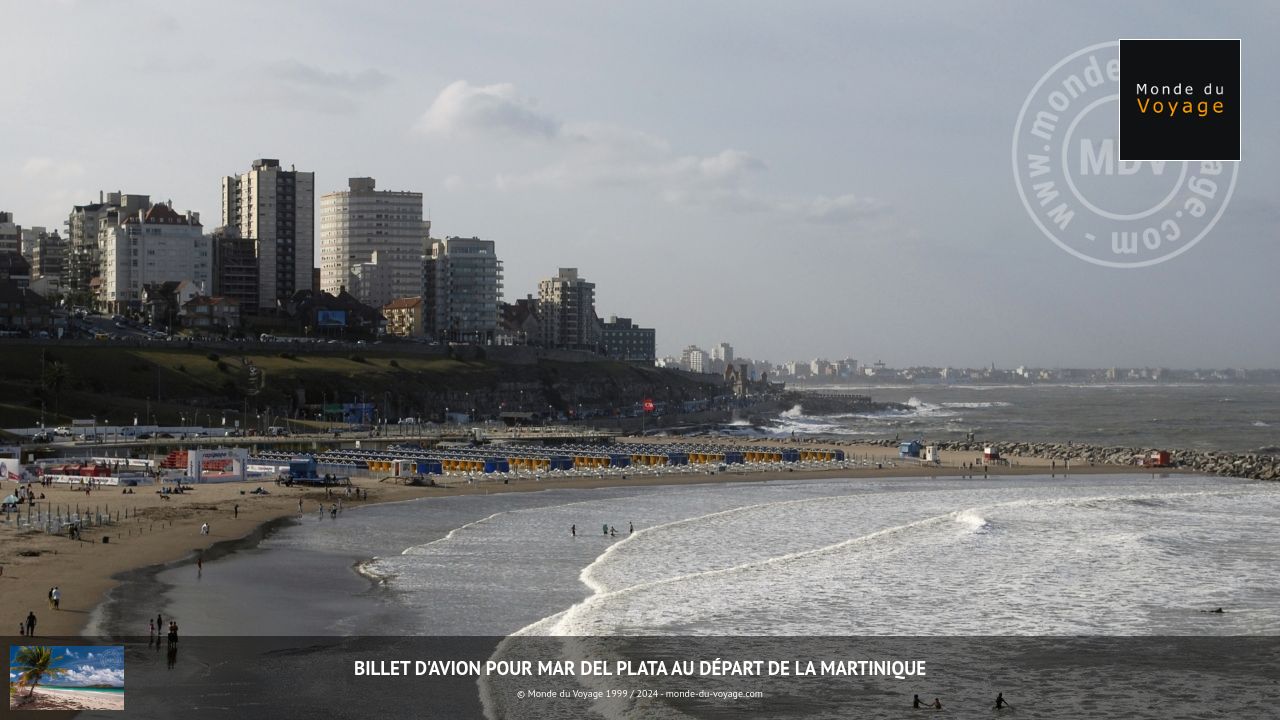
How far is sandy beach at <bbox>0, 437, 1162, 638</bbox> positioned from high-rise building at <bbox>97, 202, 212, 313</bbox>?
11832 cm

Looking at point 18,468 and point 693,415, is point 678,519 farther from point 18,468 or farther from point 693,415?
point 693,415

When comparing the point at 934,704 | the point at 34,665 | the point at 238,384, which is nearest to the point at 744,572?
the point at 934,704

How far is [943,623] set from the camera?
37750mm

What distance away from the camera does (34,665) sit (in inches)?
1083

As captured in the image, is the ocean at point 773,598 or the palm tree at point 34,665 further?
the ocean at point 773,598

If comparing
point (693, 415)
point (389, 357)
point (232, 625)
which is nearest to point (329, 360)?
point (389, 357)

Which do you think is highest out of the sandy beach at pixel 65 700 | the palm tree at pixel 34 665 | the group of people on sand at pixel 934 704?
the palm tree at pixel 34 665

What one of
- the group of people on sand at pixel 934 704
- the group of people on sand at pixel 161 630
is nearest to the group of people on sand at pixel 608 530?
the group of people on sand at pixel 161 630

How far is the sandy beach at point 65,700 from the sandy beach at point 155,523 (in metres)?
6.17

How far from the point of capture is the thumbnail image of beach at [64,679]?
2608 cm

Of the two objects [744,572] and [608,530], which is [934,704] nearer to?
[744,572]

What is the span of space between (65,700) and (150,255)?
176703mm

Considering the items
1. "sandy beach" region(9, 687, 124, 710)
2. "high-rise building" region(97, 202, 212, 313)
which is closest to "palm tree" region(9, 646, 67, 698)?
"sandy beach" region(9, 687, 124, 710)

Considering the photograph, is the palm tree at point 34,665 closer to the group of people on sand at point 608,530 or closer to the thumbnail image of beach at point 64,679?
the thumbnail image of beach at point 64,679
